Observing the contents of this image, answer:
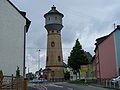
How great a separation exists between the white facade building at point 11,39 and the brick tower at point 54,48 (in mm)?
43714

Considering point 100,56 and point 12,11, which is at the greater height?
point 12,11

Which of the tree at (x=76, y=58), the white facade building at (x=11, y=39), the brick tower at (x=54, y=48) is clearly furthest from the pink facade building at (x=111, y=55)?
the brick tower at (x=54, y=48)

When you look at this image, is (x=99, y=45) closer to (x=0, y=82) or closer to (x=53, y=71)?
(x=53, y=71)

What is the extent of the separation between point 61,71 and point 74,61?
627 inches

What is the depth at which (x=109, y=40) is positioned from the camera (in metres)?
38.2

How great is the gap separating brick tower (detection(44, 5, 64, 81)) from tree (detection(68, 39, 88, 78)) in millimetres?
13239

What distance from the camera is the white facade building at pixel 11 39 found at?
2225cm

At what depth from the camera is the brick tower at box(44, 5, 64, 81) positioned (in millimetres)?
69125

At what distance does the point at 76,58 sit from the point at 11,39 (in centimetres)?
3319

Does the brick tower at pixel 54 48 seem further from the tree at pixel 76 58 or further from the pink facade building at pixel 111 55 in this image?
the pink facade building at pixel 111 55

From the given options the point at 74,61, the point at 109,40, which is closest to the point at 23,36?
the point at 109,40

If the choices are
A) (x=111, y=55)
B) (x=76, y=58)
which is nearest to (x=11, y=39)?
(x=111, y=55)

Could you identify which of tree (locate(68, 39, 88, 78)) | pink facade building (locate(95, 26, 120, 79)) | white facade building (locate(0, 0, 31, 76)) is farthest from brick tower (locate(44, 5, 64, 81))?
white facade building (locate(0, 0, 31, 76))

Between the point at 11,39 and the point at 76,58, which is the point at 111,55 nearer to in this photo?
the point at 76,58
